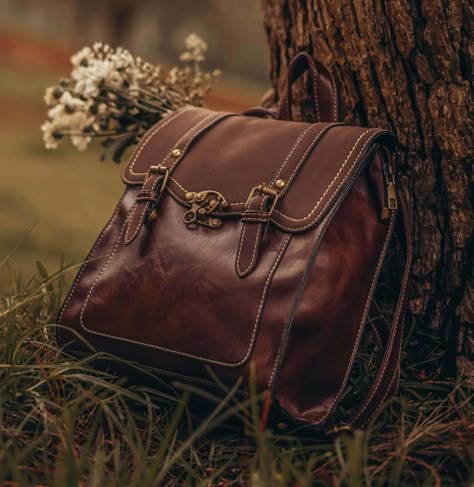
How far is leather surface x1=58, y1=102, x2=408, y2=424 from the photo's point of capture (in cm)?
133

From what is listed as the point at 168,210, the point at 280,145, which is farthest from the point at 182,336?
the point at 280,145

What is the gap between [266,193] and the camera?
1.41 metres

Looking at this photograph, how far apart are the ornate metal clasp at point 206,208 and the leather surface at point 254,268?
0.02 m

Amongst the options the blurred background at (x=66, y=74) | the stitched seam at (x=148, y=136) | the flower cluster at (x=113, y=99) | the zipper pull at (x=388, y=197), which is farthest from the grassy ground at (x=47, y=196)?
the zipper pull at (x=388, y=197)

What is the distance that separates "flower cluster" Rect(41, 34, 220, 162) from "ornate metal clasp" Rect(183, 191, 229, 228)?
0.66m

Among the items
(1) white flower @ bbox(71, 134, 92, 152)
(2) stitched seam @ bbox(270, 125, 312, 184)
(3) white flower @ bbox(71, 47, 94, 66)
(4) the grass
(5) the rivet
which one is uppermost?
(3) white flower @ bbox(71, 47, 94, 66)

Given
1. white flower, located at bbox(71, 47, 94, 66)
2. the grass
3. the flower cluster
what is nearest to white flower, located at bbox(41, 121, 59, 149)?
the flower cluster

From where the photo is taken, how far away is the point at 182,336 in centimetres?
138

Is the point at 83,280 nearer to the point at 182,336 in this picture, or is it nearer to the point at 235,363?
the point at 182,336

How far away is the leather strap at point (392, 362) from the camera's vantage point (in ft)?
4.64

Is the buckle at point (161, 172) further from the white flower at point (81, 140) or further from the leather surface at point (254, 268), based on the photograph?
the white flower at point (81, 140)

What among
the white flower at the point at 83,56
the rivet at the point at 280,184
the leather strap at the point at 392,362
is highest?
the white flower at the point at 83,56

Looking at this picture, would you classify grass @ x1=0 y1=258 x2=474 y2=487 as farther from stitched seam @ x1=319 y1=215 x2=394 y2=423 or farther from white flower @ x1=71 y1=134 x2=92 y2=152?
white flower @ x1=71 y1=134 x2=92 y2=152

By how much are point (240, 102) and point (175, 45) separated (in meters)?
2.22
